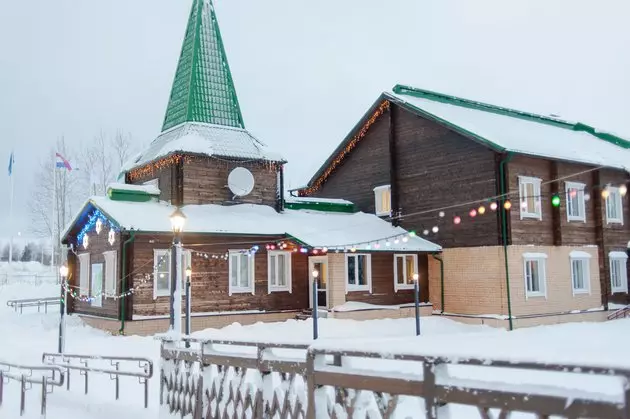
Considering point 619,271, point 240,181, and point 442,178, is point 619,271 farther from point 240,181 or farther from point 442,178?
point 240,181

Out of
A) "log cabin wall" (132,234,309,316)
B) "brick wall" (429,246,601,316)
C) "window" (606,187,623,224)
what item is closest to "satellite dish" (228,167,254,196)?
"log cabin wall" (132,234,309,316)

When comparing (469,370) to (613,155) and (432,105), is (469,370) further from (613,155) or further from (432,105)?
(613,155)

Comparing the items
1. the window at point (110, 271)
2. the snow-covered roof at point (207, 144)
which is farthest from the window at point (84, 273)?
the snow-covered roof at point (207, 144)

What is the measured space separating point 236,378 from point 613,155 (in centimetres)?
2491

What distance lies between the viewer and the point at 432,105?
1027 inches

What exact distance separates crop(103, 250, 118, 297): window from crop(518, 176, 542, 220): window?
14.8 metres

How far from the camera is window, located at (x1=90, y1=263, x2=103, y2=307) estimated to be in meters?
22.8

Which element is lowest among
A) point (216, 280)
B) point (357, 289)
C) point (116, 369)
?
point (116, 369)

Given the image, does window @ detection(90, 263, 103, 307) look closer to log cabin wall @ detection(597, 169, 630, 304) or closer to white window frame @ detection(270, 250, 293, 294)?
white window frame @ detection(270, 250, 293, 294)

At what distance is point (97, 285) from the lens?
23453mm

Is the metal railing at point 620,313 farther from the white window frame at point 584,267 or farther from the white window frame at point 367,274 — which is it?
the white window frame at point 367,274

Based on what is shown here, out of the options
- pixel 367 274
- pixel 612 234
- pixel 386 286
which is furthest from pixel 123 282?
pixel 612 234

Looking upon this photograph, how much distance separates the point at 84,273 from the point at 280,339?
55.9ft

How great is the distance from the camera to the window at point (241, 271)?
2280 cm
